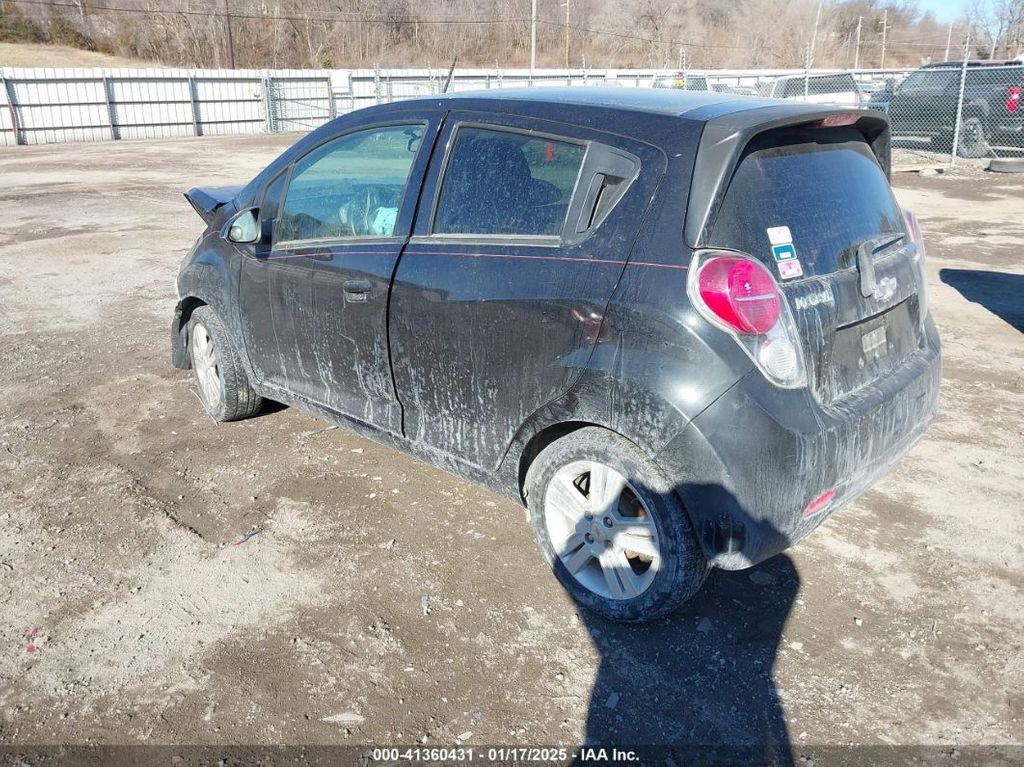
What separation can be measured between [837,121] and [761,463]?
4.66 feet

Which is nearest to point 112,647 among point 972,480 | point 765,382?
point 765,382

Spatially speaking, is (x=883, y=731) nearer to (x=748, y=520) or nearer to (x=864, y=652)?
(x=864, y=652)

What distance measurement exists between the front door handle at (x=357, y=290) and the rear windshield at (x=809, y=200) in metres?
1.57

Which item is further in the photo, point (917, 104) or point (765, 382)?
point (917, 104)

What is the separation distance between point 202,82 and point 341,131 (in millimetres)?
31157

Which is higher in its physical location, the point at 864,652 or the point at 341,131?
the point at 341,131

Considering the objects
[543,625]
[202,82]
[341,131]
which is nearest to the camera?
[543,625]

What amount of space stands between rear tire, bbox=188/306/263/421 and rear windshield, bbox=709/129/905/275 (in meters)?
2.96

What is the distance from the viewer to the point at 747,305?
8.65ft

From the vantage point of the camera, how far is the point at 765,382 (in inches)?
104

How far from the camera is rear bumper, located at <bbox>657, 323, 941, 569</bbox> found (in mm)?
2637

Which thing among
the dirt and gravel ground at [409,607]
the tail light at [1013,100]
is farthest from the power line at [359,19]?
the dirt and gravel ground at [409,607]

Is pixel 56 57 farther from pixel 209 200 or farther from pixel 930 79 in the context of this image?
pixel 209 200

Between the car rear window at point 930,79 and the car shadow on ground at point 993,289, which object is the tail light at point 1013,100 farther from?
the car shadow on ground at point 993,289
